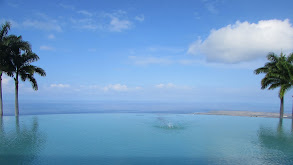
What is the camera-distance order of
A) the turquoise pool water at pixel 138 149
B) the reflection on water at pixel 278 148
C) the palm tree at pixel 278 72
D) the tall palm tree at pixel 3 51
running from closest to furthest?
the turquoise pool water at pixel 138 149 → the reflection on water at pixel 278 148 → the tall palm tree at pixel 3 51 → the palm tree at pixel 278 72

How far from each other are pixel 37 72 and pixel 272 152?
1783cm

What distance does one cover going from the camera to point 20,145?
8.93 meters

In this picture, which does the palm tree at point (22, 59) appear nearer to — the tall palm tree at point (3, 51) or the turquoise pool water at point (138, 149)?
the tall palm tree at point (3, 51)

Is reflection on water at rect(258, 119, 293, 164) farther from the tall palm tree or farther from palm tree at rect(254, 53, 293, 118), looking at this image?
the tall palm tree

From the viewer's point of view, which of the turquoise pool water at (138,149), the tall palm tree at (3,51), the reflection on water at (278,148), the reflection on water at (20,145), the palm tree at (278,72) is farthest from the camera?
the palm tree at (278,72)

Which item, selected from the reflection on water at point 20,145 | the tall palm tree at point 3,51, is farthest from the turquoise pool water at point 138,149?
the tall palm tree at point 3,51

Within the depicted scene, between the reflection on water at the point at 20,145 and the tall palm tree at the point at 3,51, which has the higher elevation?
the tall palm tree at the point at 3,51

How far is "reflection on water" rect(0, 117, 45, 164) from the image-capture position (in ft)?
23.5

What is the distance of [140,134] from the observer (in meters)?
12.0

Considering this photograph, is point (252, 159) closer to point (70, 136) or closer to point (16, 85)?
point (70, 136)

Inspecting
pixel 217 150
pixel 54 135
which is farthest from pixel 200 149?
pixel 54 135

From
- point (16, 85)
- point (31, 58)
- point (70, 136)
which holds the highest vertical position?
point (31, 58)

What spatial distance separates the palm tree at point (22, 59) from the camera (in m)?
16.4

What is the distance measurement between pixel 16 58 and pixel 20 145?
10461mm
